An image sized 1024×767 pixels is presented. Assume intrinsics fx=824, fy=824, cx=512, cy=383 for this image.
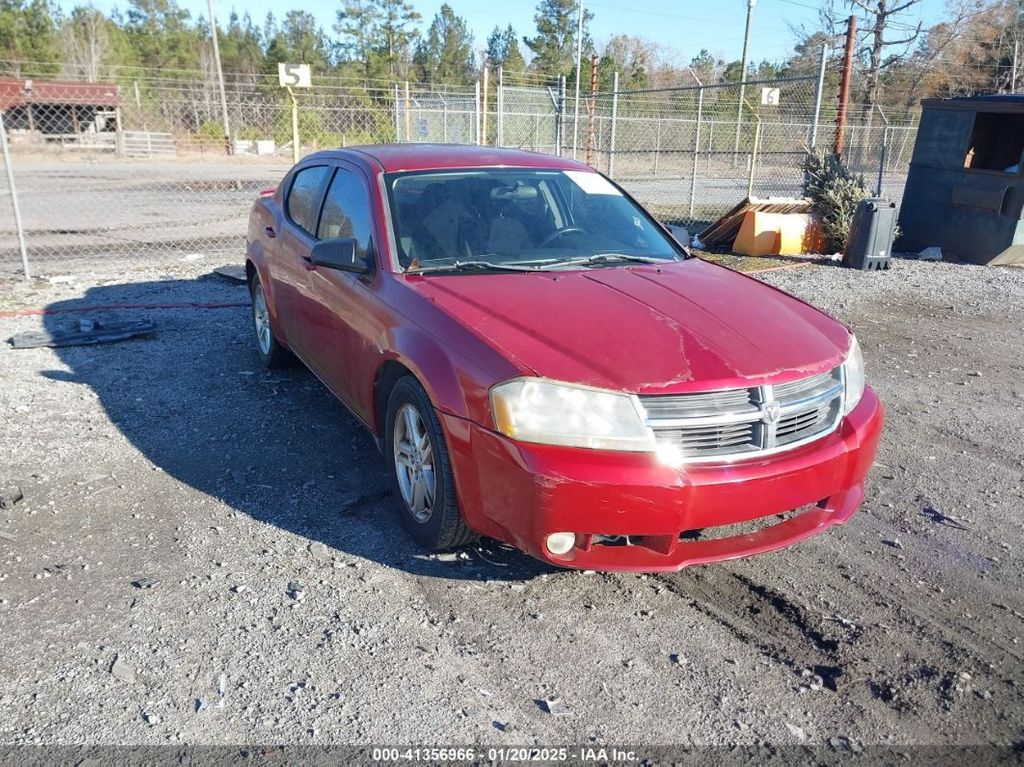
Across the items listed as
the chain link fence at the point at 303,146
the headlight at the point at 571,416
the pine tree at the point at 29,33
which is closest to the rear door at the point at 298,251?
the headlight at the point at 571,416

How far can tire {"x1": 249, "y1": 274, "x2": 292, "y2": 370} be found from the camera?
5934 mm

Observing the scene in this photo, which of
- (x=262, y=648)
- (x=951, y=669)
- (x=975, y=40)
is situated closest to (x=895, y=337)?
(x=951, y=669)

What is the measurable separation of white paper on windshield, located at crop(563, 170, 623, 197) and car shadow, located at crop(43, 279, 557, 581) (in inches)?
76.8

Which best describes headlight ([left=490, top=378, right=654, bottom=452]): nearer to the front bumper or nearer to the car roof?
the front bumper

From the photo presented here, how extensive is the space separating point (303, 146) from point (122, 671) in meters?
30.4

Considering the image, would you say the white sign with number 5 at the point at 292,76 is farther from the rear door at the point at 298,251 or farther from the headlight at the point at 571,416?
the headlight at the point at 571,416

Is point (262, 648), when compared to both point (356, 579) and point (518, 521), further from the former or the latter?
point (518, 521)

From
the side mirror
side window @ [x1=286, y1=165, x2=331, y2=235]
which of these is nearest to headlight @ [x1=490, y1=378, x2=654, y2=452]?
the side mirror

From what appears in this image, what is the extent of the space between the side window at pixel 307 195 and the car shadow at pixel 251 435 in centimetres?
119

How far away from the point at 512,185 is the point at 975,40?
38.8 meters

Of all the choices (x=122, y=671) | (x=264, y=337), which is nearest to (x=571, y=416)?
(x=122, y=671)

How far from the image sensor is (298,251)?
5113 mm

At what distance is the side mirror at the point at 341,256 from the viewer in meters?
3.96

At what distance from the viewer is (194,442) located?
4898 mm
